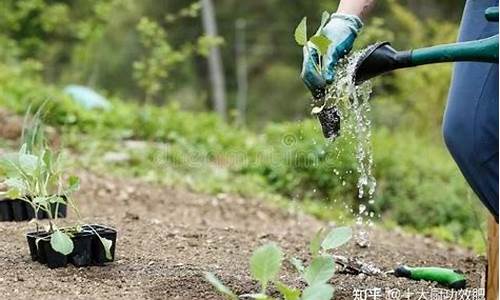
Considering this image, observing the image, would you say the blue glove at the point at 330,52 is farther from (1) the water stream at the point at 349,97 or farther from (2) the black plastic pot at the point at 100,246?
(2) the black plastic pot at the point at 100,246

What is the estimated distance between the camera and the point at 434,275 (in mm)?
2475

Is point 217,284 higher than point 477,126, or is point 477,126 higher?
point 477,126

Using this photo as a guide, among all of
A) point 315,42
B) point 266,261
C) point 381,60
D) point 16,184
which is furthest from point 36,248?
point 381,60

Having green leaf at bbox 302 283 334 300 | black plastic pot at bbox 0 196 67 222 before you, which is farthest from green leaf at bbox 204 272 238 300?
black plastic pot at bbox 0 196 67 222

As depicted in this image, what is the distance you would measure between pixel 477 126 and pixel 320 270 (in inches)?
18.2

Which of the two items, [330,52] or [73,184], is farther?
[73,184]

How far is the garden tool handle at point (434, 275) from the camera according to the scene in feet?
8.04

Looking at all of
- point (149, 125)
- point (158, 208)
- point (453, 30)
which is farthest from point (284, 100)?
point (158, 208)

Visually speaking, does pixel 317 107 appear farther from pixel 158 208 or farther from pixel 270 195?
pixel 270 195

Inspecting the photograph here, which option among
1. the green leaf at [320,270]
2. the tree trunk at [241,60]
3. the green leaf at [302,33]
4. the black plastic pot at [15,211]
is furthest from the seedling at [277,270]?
the tree trunk at [241,60]

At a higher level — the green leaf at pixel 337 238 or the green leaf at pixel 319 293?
the green leaf at pixel 337 238

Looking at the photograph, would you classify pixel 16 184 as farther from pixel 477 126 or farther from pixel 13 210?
pixel 477 126

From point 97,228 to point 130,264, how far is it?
126mm

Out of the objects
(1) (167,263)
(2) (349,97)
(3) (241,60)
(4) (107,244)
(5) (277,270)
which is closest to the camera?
(5) (277,270)
